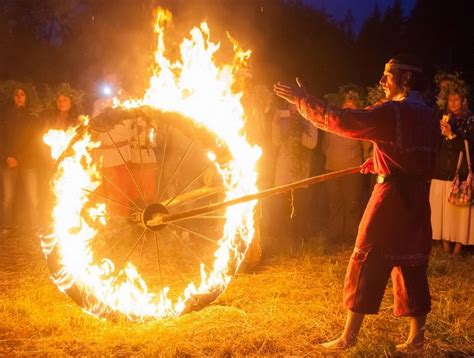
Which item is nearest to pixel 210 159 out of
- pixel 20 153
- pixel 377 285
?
pixel 377 285

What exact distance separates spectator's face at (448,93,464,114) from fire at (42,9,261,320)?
317 cm

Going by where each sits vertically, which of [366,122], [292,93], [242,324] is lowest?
[242,324]

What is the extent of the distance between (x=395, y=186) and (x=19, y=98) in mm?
5691

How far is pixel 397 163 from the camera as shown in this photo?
3.88 m

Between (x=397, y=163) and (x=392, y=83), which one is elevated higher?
(x=392, y=83)

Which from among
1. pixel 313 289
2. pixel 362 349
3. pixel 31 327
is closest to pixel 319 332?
pixel 362 349

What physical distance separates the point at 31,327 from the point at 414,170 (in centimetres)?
317

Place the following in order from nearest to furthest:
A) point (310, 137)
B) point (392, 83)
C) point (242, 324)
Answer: point (392, 83), point (242, 324), point (310, 137)

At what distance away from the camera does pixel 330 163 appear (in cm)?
755

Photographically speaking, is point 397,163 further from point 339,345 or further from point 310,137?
point 310,137

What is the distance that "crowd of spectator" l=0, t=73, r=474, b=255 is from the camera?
22.5 feet

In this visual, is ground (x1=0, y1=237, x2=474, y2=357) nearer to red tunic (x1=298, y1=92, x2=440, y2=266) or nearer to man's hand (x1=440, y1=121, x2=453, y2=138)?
red tunic (x1=298, y1=92, x2=440, y2=266)

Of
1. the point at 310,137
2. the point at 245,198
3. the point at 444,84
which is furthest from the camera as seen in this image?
the point at 444,84

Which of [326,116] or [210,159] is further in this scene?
[210,159]
